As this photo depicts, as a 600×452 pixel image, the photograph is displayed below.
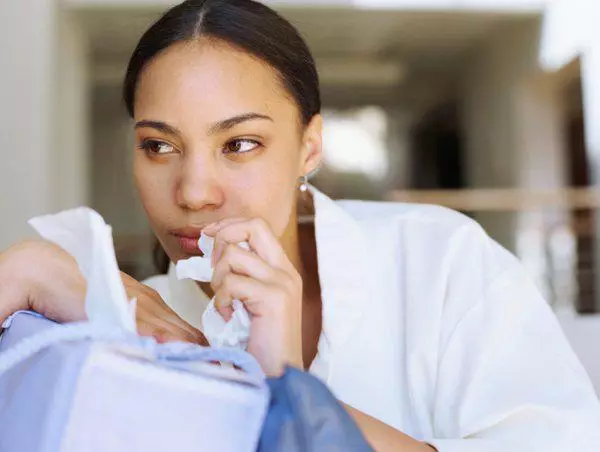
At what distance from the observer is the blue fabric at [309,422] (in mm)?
377

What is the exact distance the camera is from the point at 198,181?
733mm

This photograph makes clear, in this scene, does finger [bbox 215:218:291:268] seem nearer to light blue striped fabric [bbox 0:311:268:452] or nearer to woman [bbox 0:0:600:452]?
woman [bbox 0:0:600:452]

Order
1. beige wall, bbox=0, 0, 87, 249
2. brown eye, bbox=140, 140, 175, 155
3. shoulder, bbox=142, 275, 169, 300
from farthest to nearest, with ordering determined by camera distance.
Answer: beige wall, bbox=0, 0, 87, 249 → shoulder, bbox=142, 275, 169, 300 → brown eye, bbox=140, 140, 175, 155

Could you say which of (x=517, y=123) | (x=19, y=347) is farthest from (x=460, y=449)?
(x=517, y=123)

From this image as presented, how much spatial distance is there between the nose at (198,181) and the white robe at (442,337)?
0.19 meters

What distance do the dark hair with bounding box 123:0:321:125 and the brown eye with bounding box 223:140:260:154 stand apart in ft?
0.40

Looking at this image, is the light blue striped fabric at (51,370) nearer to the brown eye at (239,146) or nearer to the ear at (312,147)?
the brown eye at (239,146)

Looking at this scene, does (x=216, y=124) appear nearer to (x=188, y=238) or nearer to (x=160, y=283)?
(x=188, y=238)

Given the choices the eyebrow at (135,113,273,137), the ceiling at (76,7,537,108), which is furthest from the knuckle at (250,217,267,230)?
the ceiling at (76,7,537,108)

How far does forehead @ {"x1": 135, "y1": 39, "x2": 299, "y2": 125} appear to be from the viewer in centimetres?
73

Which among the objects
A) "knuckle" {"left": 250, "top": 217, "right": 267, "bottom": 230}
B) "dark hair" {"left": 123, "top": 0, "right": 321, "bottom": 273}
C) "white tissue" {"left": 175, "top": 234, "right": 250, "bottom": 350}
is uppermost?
"dark hair" {"left": 123, "top": 0, "right": 321, "bottom": 273}

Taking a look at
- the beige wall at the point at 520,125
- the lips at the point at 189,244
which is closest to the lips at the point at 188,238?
the lips at the point at 189,244

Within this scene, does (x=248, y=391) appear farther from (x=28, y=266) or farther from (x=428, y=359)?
(x=428, y=359)

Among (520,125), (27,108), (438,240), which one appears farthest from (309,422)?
(520,125)
